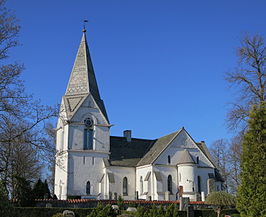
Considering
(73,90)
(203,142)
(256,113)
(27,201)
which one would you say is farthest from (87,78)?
(256,113)

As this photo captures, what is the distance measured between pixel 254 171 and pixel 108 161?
1177 inches

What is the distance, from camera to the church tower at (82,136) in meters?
44.0

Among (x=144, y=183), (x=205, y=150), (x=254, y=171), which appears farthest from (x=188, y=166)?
(x=254, y=171)

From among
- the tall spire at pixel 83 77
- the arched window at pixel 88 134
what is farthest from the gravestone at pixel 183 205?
the tall spire at pixel 83 77

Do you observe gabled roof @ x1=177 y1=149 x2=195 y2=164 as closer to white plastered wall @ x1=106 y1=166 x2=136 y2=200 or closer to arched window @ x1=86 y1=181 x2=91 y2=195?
white plastered wall @ x1=106 y1=166 x2=136 y2=200

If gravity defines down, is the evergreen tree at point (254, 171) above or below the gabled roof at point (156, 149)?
below

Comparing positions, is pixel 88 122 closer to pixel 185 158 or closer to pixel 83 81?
pixel 83 81

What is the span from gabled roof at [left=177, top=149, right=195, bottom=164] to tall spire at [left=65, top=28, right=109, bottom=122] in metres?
10.7

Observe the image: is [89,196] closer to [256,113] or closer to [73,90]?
[73,90]

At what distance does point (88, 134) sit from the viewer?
151 ft

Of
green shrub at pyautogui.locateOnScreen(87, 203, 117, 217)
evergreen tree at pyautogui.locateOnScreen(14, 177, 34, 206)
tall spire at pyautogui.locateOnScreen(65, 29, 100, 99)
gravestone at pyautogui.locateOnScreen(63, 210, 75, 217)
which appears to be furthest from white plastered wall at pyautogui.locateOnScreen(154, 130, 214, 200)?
green shrub at pyautogui.locateOnScreen(87, 203, 117, 217)

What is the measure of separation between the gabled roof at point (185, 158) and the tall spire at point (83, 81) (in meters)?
10.7

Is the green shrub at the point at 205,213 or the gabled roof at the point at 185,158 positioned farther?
the gabled roof at the point at 185,158

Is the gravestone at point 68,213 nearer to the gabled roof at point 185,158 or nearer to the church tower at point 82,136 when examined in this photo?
the church tower at point 82,136
